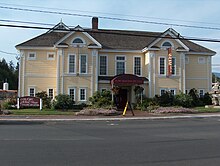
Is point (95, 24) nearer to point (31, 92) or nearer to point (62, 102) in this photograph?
point (31, 92)

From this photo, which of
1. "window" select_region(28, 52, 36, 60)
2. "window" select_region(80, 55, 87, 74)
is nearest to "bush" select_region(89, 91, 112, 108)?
"window" select_region(80, 55, 87, 74)

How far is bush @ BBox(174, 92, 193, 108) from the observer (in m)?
36.3

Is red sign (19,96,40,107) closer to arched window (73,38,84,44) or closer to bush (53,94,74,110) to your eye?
bush (53,94,74,110)

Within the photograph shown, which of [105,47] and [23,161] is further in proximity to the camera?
[105,47]

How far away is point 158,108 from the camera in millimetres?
32906

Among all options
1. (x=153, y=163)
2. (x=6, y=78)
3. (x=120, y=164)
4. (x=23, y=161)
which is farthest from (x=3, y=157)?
(x=6, y=78)

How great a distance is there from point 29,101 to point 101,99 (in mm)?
7230

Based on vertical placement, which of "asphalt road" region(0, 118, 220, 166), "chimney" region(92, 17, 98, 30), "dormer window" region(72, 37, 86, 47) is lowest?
"asphalt road" region(0, 118, 220, 166)

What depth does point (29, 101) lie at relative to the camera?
33844mm

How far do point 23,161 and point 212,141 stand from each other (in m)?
7.49

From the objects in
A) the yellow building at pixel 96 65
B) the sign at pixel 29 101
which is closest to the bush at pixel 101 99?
the yellow building at pixel 96 65

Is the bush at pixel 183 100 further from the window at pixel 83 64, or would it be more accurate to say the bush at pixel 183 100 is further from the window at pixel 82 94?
the window at pixel 83 64

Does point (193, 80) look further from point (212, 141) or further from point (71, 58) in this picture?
point (212, 141)

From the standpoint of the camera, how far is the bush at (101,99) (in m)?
33.8
